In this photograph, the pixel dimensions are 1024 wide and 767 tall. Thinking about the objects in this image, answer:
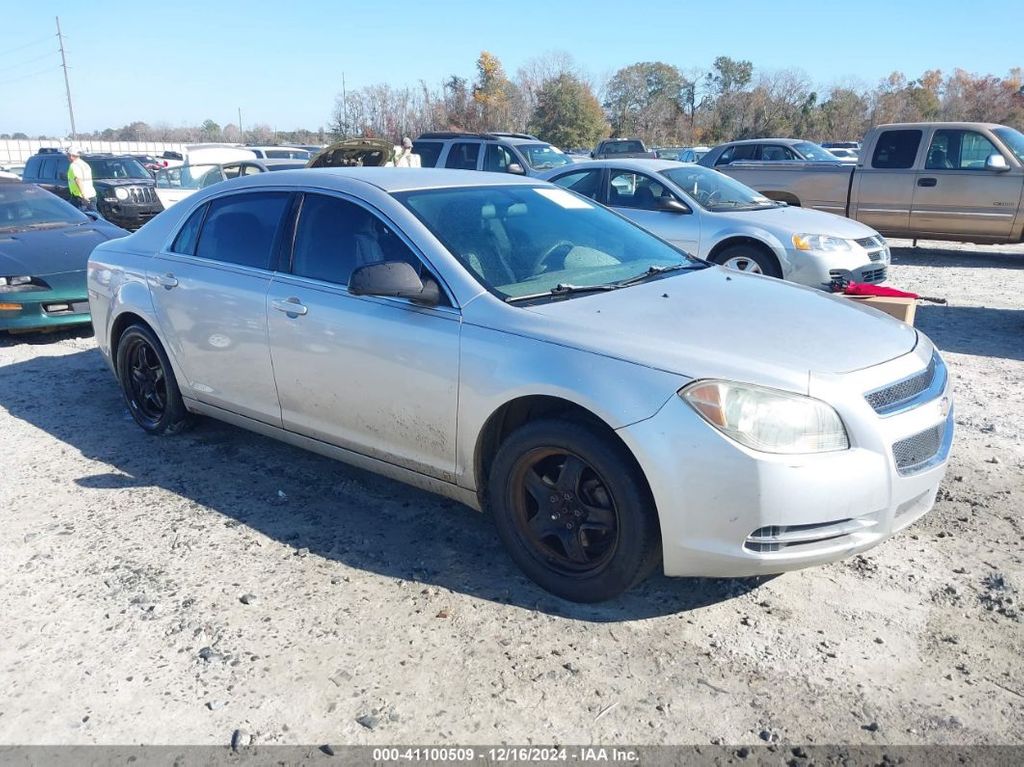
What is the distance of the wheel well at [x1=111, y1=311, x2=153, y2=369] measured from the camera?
5336 mm

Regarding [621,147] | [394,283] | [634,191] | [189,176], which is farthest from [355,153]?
[621,147]

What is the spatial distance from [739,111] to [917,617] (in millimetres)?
50676

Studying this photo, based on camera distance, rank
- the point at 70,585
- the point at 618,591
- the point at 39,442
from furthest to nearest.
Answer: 1. the point at 39,442
2. the point at 70,585
3. the point at 618,591

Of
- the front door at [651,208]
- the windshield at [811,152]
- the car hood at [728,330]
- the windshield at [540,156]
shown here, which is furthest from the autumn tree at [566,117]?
the car hood at [728,330]

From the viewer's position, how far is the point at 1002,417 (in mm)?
5512

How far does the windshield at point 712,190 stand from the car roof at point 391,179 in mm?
4506

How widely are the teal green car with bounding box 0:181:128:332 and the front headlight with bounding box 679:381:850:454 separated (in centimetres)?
657

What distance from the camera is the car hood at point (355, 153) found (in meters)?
10.2

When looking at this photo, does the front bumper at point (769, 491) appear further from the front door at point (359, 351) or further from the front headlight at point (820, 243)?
the front headlight at point (820, 243)

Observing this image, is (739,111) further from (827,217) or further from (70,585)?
(70,585)

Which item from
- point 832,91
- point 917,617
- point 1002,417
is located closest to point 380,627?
point 917,617

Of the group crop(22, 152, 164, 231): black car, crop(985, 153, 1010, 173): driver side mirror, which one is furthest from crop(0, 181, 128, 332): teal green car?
crop(985, 153, 1010, 173): driver side mirror

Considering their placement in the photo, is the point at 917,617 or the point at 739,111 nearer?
the point at 917,617

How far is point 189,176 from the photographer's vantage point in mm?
16188
